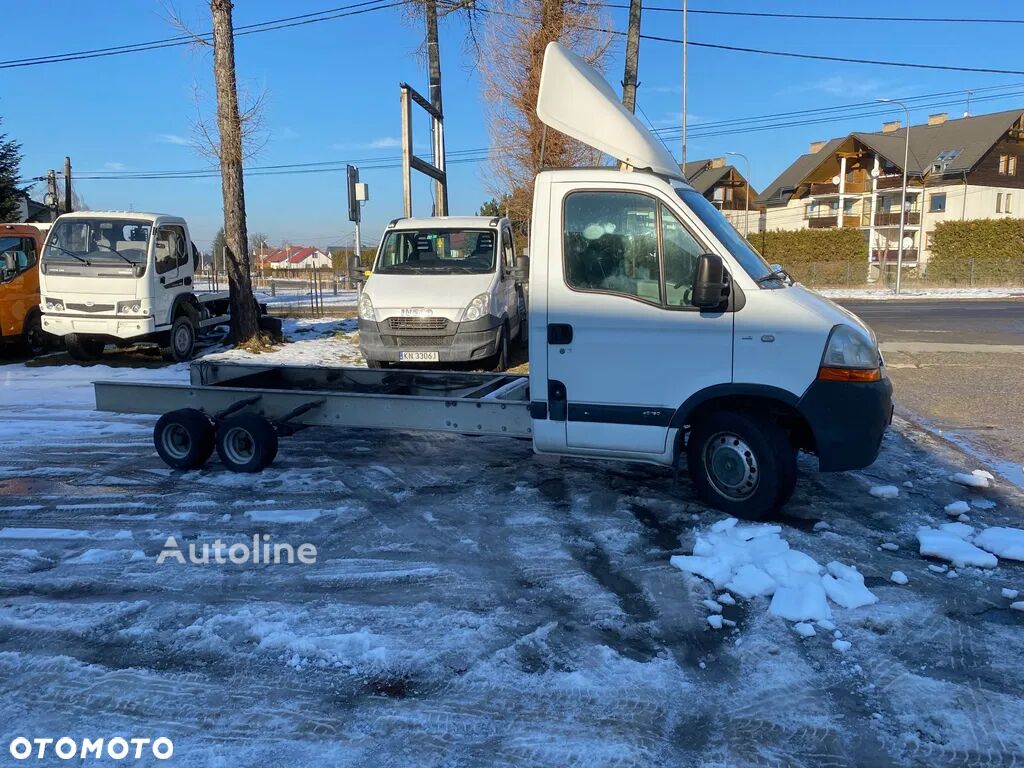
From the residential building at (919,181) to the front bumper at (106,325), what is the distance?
48984mm

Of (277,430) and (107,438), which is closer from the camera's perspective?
(277,430)

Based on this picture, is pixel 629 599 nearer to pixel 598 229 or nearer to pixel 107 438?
pixel 598 229

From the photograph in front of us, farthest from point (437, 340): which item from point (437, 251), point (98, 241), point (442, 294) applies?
point (98, 241)

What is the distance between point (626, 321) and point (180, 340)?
10559 millimetres

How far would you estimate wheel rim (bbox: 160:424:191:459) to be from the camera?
652cm

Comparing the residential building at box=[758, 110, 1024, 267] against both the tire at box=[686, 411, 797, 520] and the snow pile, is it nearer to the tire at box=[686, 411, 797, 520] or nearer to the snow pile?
the tire at box=[686, 411, 797, 520]

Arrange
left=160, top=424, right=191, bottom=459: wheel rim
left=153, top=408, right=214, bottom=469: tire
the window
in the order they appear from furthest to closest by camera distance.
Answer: the window, left=160, top=424, right=191, bottom=459: wheel rim, left=153, top=408, right=214, bottom=469: tire

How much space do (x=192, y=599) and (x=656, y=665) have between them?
244 cm

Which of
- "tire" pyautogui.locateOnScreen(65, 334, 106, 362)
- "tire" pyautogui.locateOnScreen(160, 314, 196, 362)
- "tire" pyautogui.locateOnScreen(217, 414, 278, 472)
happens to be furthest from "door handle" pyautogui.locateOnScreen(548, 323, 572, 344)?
"tire" pyautogui.locateOnScreen(65, 334, 106, 362)

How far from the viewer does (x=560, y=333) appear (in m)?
5.29

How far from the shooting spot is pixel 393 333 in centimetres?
1021

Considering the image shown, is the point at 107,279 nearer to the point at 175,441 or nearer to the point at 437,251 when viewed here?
the point at 437,251

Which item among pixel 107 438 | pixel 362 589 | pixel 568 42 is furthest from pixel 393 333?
pixel 568 42

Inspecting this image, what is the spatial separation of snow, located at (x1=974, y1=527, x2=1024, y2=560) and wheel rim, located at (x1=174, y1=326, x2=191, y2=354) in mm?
12163
